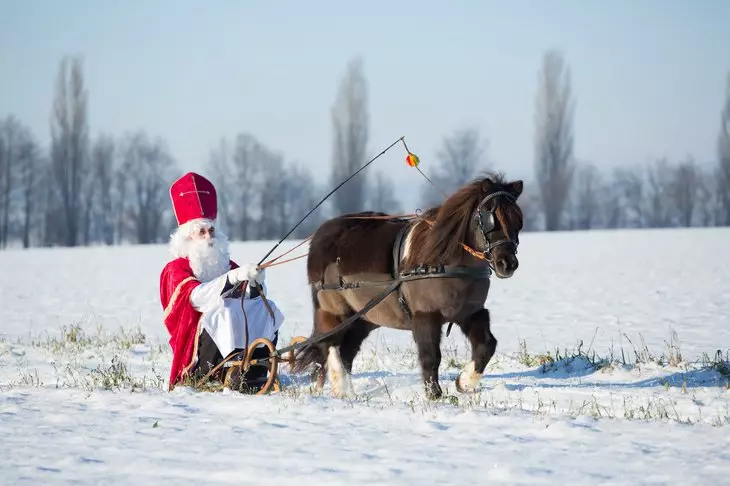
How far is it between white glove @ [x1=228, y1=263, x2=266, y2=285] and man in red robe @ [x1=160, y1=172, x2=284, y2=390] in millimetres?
78

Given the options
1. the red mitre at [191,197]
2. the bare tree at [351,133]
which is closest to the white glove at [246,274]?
the red mitre at [191,197]

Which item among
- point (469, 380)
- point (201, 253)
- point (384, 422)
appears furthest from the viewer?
point (201, 253)

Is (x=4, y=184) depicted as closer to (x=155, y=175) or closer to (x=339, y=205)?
(x=155, y=175)

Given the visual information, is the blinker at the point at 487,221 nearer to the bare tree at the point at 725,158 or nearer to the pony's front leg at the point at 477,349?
the pony's front leg at the point at 477,349

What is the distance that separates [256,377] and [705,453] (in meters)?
3.56

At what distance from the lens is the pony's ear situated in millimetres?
6211

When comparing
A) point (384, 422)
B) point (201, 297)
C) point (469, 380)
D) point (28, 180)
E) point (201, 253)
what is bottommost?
point (384, 422)

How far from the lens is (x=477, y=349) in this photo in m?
6.49

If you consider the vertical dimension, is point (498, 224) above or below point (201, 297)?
above

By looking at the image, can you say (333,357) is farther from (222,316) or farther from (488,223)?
(488,223)

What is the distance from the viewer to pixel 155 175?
61.4 m

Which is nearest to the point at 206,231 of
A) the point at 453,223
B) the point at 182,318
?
the point at 182,318

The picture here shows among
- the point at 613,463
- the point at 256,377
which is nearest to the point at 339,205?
the point at 256,377

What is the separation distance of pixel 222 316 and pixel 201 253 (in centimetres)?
57
